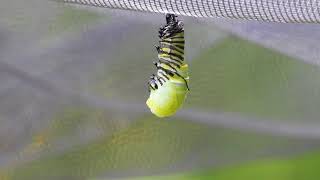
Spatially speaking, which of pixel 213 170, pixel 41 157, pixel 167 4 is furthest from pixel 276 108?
pixel 167 4

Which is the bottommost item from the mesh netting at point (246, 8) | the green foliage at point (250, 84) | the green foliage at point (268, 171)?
the mesh netting at point (246, 8)

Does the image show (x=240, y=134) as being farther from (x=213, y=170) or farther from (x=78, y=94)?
(x=78, y=94)

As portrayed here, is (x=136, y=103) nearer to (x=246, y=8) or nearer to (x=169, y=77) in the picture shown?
(x=169, y=77)

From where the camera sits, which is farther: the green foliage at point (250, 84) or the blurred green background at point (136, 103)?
the green foliage at point (250, 84)

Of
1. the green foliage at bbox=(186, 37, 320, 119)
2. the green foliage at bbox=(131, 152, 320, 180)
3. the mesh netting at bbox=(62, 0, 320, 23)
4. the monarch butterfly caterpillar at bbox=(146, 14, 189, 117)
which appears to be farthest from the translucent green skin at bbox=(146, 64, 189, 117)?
the green foliage at bbox=(131, 152, 320, 180)

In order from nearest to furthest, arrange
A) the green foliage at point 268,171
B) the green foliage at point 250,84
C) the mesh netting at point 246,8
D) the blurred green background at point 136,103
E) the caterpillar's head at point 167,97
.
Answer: the mesh netting at point 246,8, the caterpillar's head at point 167,97, the blurred green background at point 136,103, the green foliage at point 250,84, the green foliage at point 268,171

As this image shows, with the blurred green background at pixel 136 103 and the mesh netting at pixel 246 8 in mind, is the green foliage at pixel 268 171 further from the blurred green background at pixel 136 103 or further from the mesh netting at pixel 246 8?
the mesh netting at pixel 246 8

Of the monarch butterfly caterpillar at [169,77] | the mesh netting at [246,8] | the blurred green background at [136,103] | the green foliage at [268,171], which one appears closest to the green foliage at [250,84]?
the blurred green background at [136,103]
